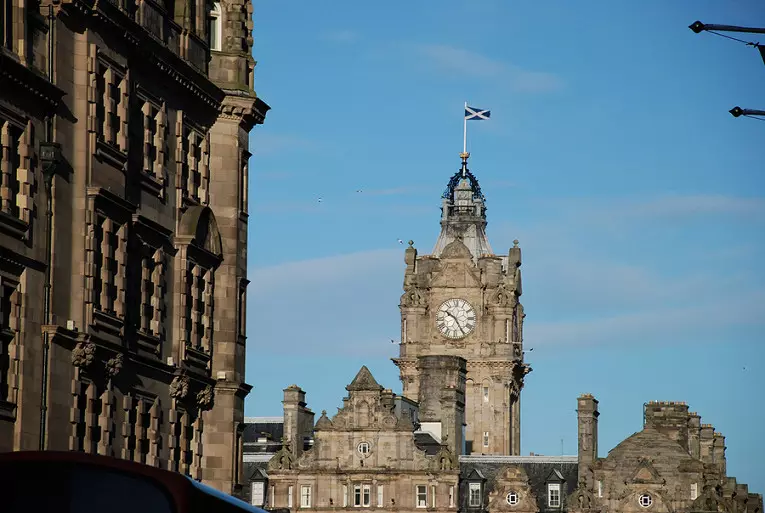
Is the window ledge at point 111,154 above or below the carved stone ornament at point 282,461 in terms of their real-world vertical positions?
above

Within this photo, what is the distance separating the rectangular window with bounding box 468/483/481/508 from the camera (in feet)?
419

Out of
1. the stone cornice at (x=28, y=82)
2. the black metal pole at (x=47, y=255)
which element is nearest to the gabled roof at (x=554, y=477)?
the black metal pole at (x=47, y=255)

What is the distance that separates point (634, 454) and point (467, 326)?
62.6 meters

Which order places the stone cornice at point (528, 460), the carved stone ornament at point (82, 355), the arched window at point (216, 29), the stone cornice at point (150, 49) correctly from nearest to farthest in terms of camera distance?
the carved stone ornament at point (82, 355), the stone cornice at point (150, 49), the arched window at point (216, 29), the stone cornice at point (528, 460)

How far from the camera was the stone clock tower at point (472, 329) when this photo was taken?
186m

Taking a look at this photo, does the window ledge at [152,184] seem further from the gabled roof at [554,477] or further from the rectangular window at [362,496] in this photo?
the gabled roof at [554,477]

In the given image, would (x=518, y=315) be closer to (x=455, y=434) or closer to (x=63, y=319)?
(x=455, y=434)

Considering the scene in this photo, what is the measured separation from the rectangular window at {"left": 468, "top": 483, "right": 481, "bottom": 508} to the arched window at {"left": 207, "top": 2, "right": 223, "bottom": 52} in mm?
75603

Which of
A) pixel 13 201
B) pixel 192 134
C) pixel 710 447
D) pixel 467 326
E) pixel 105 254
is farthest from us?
pixel 467 326

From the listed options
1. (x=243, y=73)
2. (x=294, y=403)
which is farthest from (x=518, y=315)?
(x=243, y=73)

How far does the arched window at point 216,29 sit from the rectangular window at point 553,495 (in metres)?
78.0

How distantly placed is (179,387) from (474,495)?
7964cm

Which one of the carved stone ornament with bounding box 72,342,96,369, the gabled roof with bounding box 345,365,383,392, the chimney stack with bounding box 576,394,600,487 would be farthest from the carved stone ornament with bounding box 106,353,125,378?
the chimney stack with bounding box 576,394,600,487

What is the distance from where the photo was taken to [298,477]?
4978 inches
